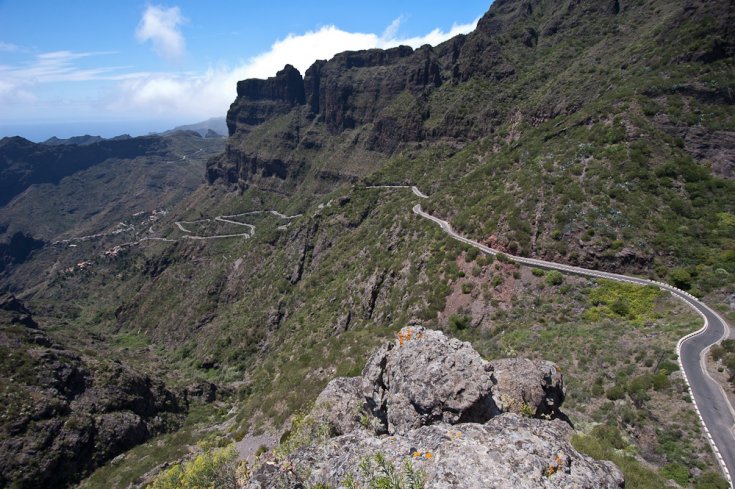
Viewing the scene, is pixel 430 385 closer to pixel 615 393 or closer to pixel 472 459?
pixel 472 459

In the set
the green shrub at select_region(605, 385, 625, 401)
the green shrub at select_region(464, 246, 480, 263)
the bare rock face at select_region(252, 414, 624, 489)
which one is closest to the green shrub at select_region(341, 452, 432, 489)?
the bare rock face at select_region(252, 414, 624, 489)

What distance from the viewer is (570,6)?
9906 centimetres

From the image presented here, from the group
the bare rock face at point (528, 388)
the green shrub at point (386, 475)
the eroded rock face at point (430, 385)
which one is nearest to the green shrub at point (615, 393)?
the bare rock face at point (528, 388)

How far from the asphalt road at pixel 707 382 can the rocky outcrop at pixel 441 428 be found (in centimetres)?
682

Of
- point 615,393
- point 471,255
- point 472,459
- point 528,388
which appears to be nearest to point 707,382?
point 615,393

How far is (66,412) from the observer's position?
39969 mm

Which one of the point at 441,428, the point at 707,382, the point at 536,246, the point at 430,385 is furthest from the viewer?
the point at 536,246

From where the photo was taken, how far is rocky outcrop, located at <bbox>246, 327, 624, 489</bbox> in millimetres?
10555

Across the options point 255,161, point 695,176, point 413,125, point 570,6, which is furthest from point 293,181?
point 695,176

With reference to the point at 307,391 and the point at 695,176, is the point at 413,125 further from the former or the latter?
the point at 307,391

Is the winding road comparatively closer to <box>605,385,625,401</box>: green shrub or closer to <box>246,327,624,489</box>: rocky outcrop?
<box>605,385,625,401</box>: green shrub

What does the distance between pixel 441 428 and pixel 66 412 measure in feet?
152

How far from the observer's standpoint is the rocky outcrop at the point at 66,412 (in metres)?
35.4

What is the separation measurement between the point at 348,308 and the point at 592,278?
3278cm
